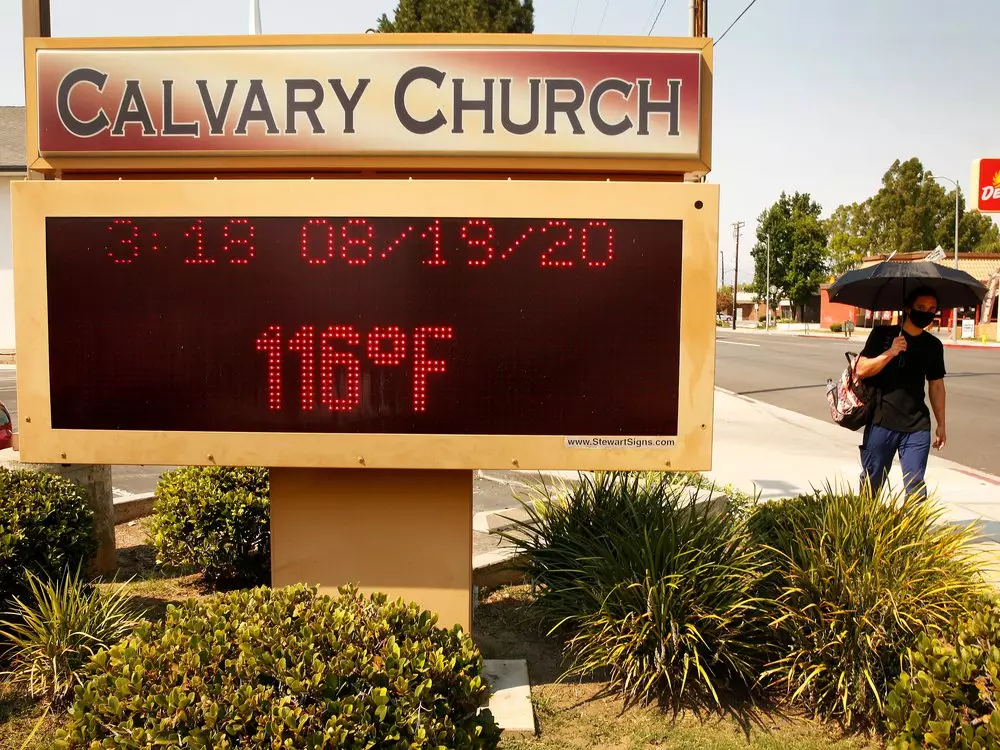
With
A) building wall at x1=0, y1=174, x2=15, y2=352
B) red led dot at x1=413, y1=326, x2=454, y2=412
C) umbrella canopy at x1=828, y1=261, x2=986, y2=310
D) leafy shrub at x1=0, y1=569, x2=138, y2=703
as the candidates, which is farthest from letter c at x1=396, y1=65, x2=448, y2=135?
building wall at x1=0, y1=174, x2=15, y2=352

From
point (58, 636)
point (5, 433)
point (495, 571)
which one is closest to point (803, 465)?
point (495, 571)

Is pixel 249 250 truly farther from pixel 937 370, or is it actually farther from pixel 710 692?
pixel 937 370

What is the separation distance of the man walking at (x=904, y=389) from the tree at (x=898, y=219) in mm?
73086

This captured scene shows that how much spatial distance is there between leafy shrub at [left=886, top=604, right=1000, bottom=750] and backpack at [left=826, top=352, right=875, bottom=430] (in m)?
2.61

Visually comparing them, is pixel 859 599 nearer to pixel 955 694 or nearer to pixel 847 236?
pixel 955 694

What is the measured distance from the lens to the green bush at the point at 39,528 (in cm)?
401

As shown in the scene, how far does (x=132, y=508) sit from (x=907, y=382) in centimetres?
652

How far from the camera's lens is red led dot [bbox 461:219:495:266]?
132 inches

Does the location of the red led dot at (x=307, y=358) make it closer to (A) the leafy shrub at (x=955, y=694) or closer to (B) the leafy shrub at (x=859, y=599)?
(B) the leafy shrub at (x=859, y=599)

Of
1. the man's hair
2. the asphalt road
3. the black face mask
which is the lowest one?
the asphalt road

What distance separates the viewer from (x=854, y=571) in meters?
3.67

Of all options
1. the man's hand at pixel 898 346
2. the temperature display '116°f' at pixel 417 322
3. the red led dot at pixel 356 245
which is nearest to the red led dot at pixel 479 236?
the temperature display '116°f' at pixel 417 322

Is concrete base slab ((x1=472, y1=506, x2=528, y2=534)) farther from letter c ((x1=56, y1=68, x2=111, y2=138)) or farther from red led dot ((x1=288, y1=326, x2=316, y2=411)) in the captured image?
letter c ((x1=56, y1=68, x2=111, y2=138))

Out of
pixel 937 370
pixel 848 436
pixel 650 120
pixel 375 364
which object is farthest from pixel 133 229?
pixel 848 436
